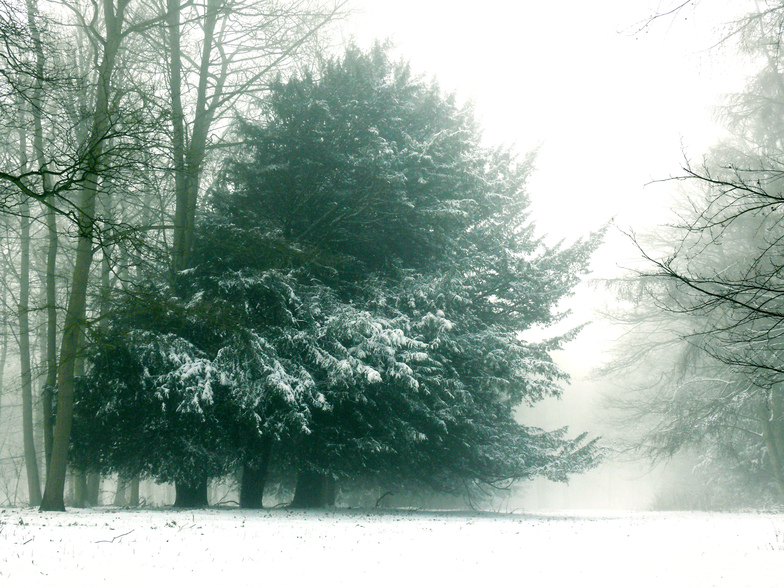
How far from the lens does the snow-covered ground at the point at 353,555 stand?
590cm

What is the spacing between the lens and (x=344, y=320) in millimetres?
13000

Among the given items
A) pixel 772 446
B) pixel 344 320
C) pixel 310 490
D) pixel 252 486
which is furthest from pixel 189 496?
pixel 772 446

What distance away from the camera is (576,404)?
231 ft

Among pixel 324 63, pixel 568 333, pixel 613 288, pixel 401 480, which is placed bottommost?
pixel 401 480

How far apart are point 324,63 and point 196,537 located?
12.4 metres

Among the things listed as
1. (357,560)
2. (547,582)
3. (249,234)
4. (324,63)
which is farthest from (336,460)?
(324,63)

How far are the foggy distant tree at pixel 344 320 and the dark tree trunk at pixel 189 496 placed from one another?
3.98 feet

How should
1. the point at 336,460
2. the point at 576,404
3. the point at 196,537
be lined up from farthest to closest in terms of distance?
the point at 576,404 → the point at 336,460 → the point at 196,537

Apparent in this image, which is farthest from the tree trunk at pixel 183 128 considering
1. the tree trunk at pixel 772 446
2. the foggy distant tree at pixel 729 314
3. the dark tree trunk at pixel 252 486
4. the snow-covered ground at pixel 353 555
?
the tree trunk at pixel 772 446

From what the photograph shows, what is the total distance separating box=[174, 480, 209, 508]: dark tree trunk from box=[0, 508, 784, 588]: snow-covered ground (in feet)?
13.0

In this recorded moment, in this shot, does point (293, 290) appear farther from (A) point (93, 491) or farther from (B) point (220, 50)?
(A) point (93, 491)

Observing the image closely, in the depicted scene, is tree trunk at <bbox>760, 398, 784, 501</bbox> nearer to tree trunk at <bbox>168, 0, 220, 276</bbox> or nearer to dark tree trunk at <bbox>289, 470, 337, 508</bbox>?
dark tree trunk at <bbox>289, 470, 337, 508</bbox>

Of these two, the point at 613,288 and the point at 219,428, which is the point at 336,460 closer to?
the point at 219,428

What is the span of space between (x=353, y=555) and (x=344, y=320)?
20.6ft
